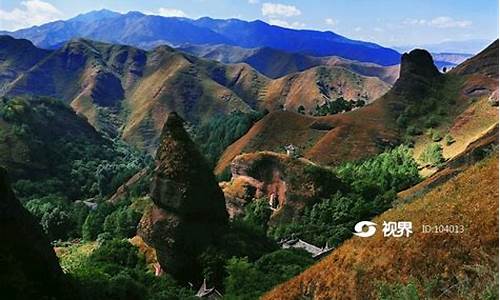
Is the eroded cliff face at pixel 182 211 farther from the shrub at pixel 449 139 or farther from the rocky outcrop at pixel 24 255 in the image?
the shrub at pixel 449 139

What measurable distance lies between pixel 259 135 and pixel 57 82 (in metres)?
136

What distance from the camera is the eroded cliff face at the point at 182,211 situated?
27500mm

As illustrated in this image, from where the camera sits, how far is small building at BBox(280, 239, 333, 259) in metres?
30.9

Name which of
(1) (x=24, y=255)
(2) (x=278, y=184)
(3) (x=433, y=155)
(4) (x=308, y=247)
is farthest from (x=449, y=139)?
(1) (x=24, y=255)

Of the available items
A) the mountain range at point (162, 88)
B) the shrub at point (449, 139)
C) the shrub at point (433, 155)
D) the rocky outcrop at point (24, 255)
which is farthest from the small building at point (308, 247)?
the mountain range at point (162, 88)

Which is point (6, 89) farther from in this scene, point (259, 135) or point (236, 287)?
point (236, 287)

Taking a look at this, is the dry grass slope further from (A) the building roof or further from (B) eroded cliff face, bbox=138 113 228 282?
(B) eroded cliff face, bbox=138 113 228 282

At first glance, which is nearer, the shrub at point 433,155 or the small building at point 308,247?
the small building at point 308,247

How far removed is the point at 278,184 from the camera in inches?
1898

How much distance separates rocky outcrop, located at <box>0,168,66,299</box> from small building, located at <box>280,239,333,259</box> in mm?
15156

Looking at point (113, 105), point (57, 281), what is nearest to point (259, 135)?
point (57, 281)

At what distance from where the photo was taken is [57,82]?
195 meters

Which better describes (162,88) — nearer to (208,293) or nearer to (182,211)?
(182,211)

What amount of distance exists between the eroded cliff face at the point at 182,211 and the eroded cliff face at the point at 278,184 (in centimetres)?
1719
